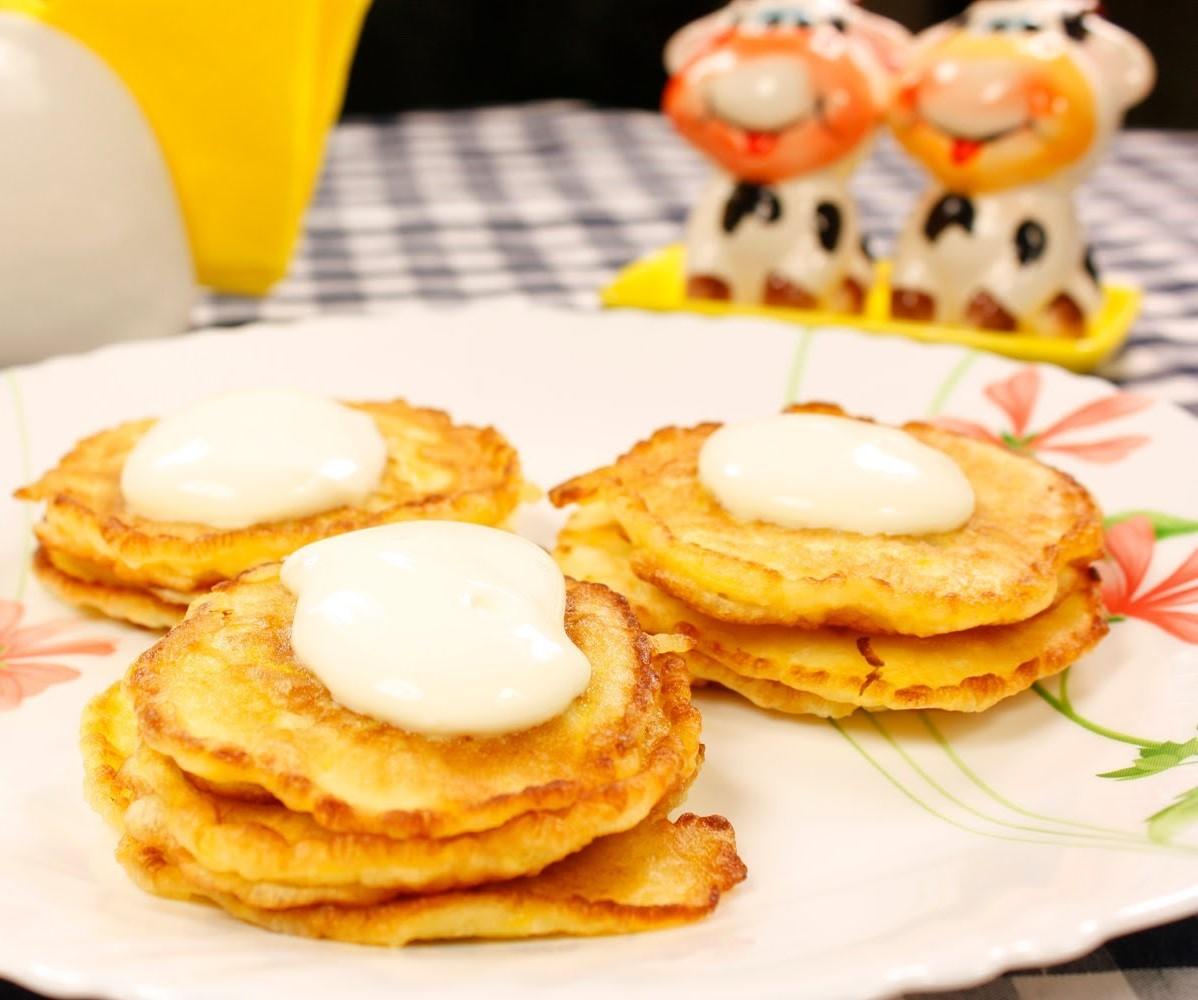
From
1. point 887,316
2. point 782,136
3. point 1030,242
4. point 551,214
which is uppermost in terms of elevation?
point 782,136

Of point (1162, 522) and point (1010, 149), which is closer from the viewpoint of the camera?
A: point (1162, 522)

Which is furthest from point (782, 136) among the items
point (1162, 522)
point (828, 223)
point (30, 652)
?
point (30, 652)

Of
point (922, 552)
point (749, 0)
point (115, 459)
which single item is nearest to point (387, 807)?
point (922, 552)

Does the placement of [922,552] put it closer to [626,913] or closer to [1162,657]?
[1162,657]

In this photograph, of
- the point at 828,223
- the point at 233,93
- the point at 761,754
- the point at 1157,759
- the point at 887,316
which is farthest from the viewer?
the point at 887,316

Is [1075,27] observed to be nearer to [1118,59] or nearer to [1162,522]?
[1118,59]

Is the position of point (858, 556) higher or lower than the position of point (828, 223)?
higher
